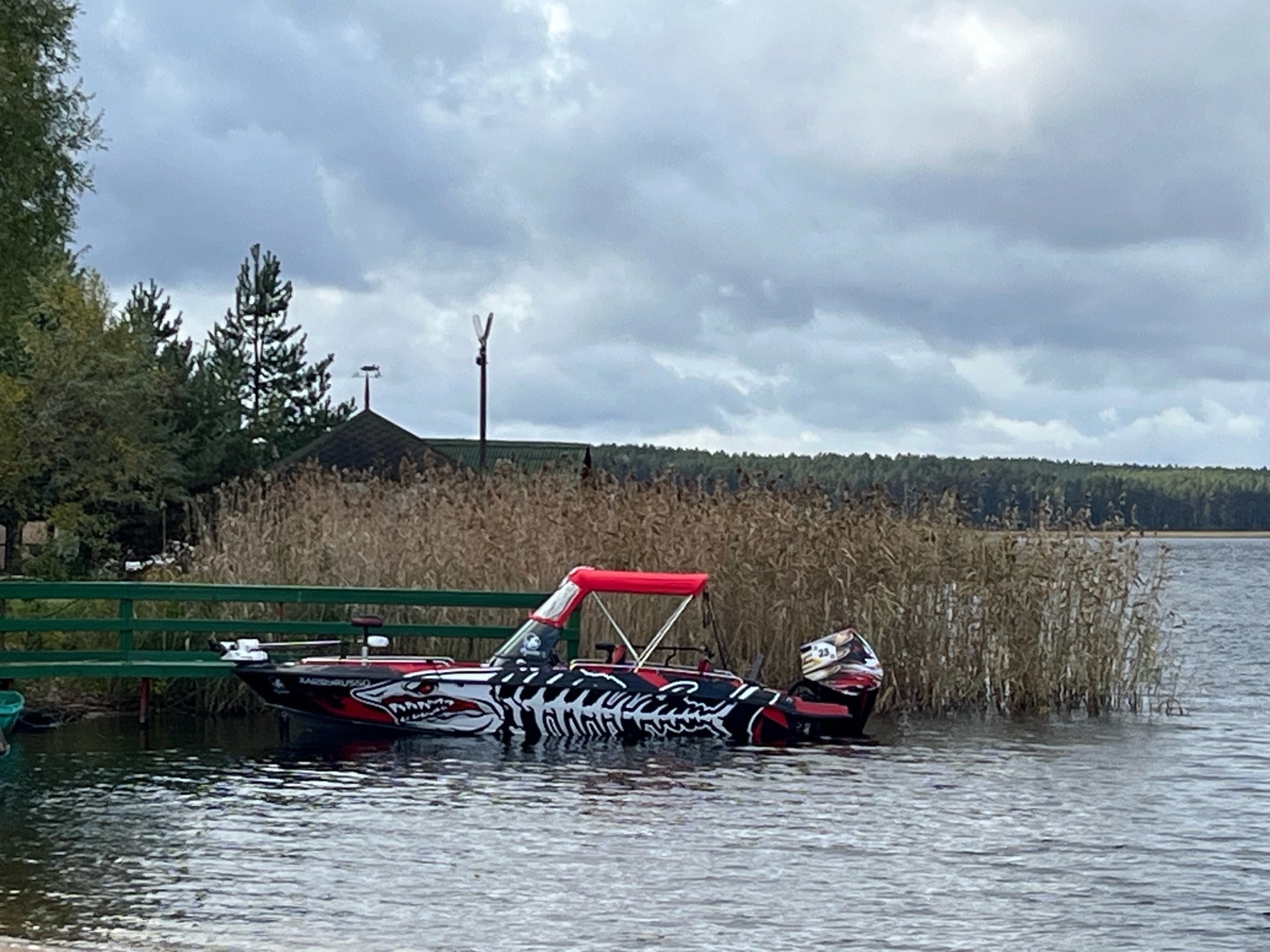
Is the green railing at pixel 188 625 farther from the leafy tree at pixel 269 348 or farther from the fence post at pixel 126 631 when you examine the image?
the leafy tree at pixel 269 348

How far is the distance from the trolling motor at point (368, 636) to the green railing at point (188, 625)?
33 centimetres

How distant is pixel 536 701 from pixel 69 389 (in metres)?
20.9

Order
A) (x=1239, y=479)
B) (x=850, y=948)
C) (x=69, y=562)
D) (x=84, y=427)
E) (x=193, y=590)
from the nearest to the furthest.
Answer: (x=850, y=948) → (x=193, y=590) → (x=69, y=562) → (x=84, y=427) → (x=1239, y=479)

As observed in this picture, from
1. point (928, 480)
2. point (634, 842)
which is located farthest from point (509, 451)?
point (634, 842)

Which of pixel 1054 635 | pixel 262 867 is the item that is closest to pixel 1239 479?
pixel 1054 635

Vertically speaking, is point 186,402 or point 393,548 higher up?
point 186,402

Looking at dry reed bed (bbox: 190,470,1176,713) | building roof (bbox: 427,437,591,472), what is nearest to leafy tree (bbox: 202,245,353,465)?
building roof (bbox: 427,437,591,472)

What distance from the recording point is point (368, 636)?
20.8 meters

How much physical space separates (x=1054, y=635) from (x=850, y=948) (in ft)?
41.6

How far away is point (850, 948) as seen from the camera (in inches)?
423

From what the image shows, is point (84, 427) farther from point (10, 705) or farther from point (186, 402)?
point (10, 705)

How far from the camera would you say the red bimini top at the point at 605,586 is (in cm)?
1973

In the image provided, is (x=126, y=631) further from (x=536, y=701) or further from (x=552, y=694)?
(x=552, y=694)

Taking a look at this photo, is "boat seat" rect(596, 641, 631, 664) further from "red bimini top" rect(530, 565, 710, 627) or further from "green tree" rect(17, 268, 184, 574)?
"green tree" rect(17, 268, 184, 574)
